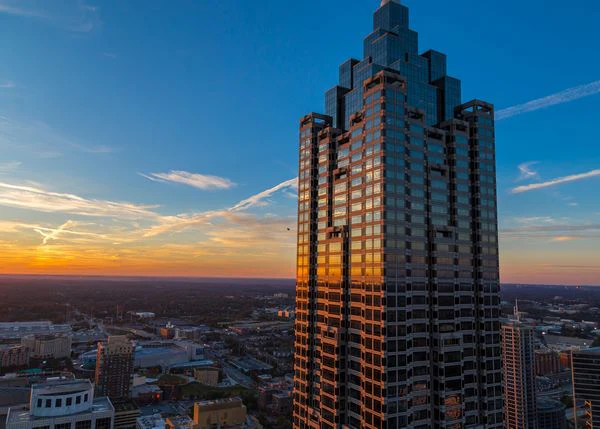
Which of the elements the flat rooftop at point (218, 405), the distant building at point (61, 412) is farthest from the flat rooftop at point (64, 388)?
the flat rooftop at point (218, 405)

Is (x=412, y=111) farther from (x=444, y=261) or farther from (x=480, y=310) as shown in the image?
(x=480, y=310)

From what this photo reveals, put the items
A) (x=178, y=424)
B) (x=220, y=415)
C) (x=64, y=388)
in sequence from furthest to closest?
(x=178, y=424), (x=220, y=415), (x=64, y=388)

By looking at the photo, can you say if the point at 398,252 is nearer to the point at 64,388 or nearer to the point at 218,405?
the point at 64,388

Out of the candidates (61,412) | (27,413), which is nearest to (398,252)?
(61,412)

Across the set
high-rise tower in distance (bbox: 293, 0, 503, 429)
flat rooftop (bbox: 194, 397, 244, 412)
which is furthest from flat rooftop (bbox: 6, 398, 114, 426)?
high-rise tower in distance (bbox: 293, 0, 503, 429)

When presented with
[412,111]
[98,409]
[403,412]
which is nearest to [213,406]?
[98,409]

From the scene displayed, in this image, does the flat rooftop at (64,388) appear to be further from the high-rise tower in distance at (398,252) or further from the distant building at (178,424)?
the high-rise tower in distance at (398,252)
